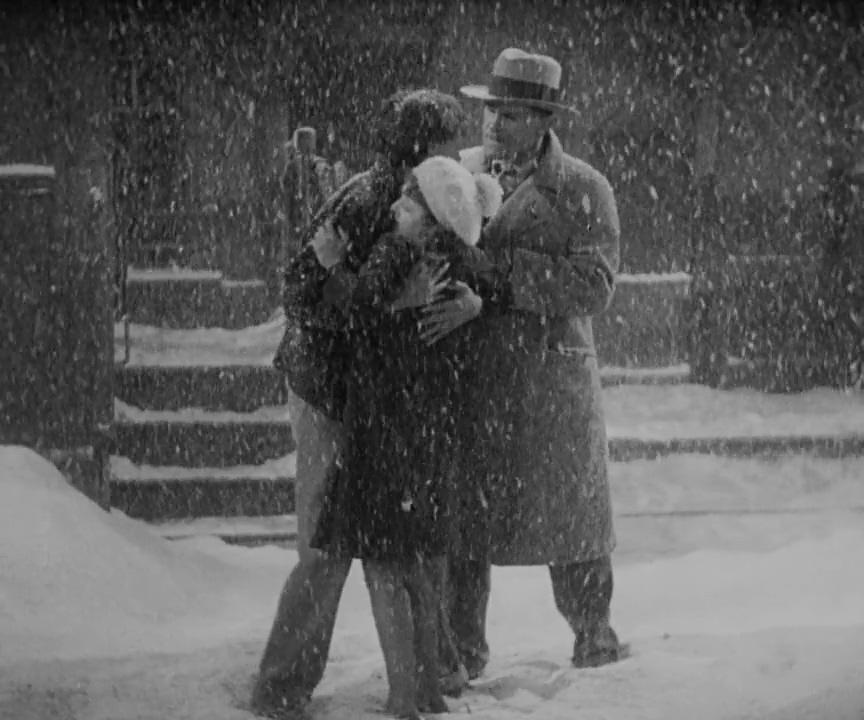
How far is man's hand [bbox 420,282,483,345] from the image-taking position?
14.5 feet

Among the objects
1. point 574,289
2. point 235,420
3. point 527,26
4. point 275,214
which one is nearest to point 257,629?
point 574,289

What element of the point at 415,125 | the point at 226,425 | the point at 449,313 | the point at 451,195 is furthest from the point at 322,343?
the point at 226,425

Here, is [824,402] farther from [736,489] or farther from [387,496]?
[387,496]

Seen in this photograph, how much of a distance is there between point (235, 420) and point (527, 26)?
11.2ft

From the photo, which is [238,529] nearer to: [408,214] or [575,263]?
[575,263]

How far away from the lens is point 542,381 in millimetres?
4887

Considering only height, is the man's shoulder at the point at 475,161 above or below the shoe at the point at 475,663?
above

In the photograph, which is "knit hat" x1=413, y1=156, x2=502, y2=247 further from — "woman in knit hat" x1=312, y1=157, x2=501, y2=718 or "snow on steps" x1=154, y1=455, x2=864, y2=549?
"snow on steps" x1=154, y1=455, x2=864, y2=549

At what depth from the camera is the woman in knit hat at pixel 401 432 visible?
14.2 ft

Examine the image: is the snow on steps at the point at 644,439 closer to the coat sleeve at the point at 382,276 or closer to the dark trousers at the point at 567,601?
the dark trousers at the point at 567,601

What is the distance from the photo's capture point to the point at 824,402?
9.93 m

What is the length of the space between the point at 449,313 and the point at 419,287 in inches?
5.9

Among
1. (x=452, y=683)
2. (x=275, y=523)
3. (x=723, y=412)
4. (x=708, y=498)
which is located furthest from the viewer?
(x=723, y=412)

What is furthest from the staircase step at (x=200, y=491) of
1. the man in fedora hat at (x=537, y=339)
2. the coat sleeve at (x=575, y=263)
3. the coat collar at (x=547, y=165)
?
the coat sleeve at (x=575, y=263)
